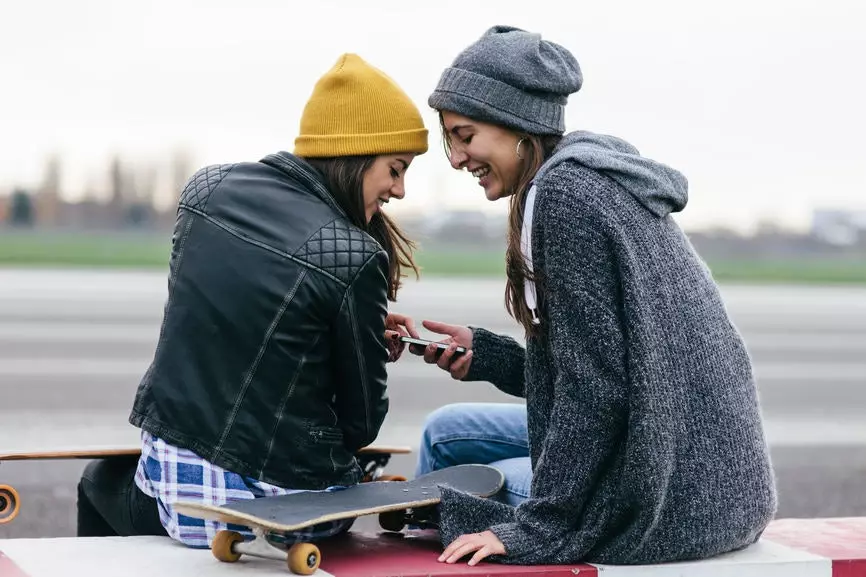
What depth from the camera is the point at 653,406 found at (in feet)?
9.20

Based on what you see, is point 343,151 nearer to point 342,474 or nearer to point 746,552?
point 342,474

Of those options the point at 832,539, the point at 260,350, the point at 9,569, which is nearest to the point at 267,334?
the point at 260,350

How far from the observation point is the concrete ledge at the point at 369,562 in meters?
2.70

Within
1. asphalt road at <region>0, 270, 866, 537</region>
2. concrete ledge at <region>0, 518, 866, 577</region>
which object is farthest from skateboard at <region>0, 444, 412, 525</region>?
asphalt road at <region>0, 270, 866, 537</region>

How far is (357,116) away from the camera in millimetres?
3121

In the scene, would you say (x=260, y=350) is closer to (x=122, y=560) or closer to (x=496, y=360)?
(x=122, y=560)

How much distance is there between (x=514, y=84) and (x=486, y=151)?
7.7 inches

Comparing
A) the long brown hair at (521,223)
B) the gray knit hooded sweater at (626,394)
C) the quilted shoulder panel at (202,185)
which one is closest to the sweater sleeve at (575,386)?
the gray knit hooded sweater at (626,394)

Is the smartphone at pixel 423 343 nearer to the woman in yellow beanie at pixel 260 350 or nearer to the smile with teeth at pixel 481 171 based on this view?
the woman in yellow beanie at pixel 260 350

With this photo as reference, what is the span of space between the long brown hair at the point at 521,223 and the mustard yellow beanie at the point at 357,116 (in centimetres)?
14

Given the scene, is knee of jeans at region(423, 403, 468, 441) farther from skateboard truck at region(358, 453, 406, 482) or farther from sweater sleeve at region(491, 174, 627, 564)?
sweater sleeve at region(491, 174, 627, 564)

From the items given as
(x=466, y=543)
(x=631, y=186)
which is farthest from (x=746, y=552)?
(x=631, y=186)

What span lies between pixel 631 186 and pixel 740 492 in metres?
0.80

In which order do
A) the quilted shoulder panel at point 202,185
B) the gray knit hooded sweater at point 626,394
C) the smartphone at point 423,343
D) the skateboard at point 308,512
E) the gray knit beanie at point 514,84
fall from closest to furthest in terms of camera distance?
the skateboard at point 308,512 < the gray knit hooded sweater at point 626,394 < the quilted shoulder panel at point 202,185 < the gray knit beanie at point 514,84 < the smartphone at point 423,343
